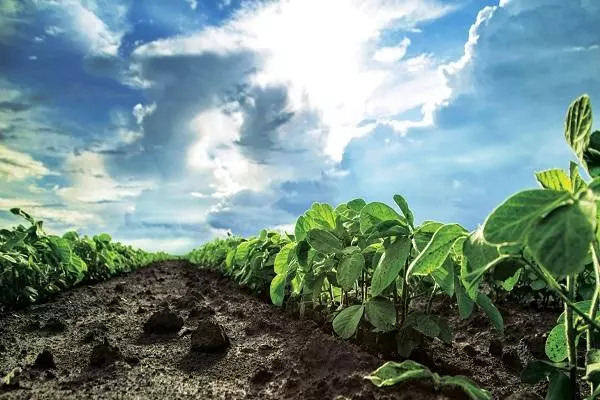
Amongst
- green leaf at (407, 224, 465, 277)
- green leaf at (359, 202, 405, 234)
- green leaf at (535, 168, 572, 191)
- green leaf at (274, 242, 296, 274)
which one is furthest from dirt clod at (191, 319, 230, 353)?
green leaf at (535, 168, 572, 191)

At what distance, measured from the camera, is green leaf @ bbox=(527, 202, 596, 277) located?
1206 millimetres

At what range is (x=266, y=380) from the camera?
8.32 ft

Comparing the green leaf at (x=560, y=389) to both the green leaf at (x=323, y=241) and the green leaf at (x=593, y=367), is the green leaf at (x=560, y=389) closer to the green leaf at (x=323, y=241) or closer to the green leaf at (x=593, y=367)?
the green leaf at (x=593, y=367)

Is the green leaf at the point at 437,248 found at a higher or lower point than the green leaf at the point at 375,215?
lower

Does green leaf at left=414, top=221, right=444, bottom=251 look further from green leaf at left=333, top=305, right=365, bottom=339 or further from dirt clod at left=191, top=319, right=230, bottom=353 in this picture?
dirt clod at left=191, top=319, right=230, bottom=353

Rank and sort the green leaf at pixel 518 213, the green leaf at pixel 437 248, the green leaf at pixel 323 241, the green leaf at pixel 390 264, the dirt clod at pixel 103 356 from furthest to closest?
the dirt clod at pixel 103 356, the green leaf at pixel 323 241, the green leaf at pixel 390 264, the green leaf at pixel 437 248, the green leaf at pixel 518 213

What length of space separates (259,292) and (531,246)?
156 inches

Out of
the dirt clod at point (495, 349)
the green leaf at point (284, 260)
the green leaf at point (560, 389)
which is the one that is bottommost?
the dirt clod at point (495, 349)

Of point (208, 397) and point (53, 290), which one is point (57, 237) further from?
point (208, 397)

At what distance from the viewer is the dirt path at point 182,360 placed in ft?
7.62

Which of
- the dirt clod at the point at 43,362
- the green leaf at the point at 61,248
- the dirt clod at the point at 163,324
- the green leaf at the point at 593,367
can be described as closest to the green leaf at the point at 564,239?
the green leaf at the point at 593,367

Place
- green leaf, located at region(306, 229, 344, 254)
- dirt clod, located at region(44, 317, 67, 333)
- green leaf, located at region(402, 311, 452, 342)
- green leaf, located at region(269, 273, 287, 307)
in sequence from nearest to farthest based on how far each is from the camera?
green leaf, located at region(402, 311, 452, 342), green leaf, located at region(306, 229, 344, 254), green leaf, located at region(269, 273, 287, 307), dirt clod, located at region(44, 317, 67, 333)

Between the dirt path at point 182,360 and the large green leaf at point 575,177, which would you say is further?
the dirt path at point 182,360

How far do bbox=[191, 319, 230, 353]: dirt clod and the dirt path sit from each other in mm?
41
